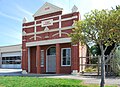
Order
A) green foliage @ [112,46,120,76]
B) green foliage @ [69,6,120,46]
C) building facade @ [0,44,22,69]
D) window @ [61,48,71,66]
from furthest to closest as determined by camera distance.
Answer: building facade @ [0,44,22,69]
window @ [61,48,71,66]
green foliage @ [112,46,120,76]
green foliage @ [69,6,120,46]

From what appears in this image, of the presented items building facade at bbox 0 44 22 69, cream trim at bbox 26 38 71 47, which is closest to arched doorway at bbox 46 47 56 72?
cream trim at bbox 26 38 71 47

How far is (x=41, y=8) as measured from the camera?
28.9 m

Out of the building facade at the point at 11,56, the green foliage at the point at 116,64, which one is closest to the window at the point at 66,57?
the green foliage at the point at 116,64

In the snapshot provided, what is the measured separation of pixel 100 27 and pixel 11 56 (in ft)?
146

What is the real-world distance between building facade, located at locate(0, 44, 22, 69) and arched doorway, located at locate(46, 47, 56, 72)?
79.9 feet

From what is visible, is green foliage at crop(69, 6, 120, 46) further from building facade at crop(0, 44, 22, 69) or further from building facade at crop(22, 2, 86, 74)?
building facade at crop(0, 44, 22, 69)

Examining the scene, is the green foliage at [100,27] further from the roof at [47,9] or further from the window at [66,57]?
the roof at [47,9]

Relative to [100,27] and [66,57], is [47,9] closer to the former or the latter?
[66,57]

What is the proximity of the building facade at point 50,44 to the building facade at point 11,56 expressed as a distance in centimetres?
2258

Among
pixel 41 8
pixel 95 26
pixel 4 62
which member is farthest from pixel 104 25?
pixel 4 62

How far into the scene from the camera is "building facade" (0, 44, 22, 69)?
5301 centimetres

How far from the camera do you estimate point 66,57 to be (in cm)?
2658

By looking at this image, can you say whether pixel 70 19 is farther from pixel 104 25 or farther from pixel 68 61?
pixel 104 25

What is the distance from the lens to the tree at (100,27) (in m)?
12.5
